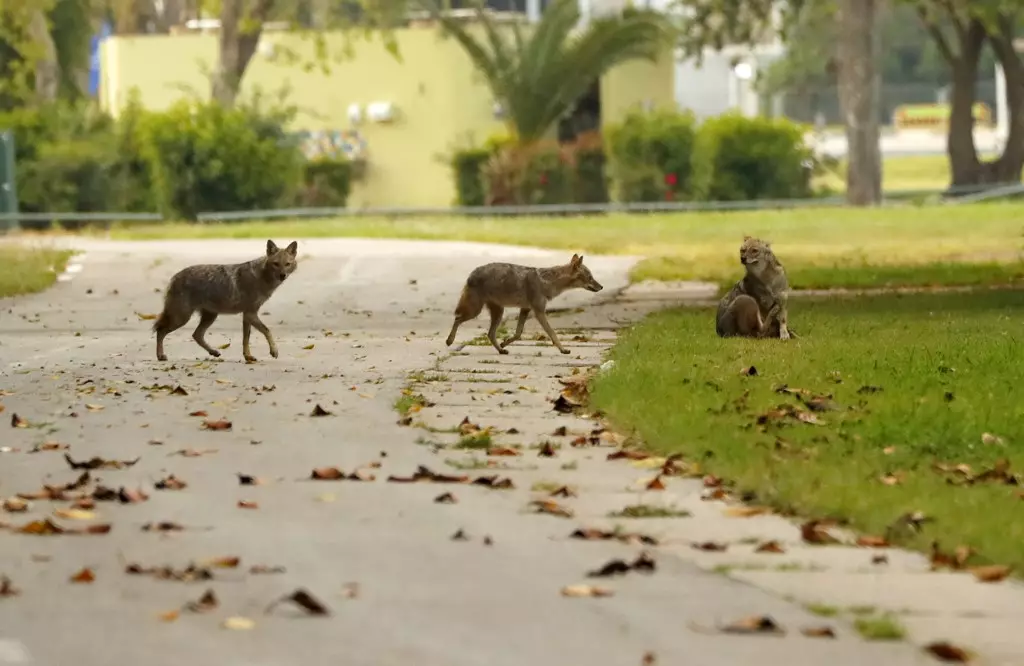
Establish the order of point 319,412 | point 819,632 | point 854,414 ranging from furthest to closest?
point 319,412
point 854,414
point 819,632

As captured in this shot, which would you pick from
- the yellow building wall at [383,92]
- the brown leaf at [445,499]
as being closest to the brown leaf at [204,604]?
the brown leaf at [445,499]

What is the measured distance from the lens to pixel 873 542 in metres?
8.37

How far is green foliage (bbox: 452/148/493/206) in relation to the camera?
1698 inches

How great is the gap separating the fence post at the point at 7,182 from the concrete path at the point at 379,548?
23127mm

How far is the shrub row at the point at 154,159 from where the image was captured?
3847 cm

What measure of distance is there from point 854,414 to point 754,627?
16.0ft

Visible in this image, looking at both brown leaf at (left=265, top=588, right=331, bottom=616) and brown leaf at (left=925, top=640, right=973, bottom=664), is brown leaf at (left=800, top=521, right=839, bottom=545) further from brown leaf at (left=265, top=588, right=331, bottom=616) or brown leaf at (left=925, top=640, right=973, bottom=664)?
brown leaf at (left=265, top=588, right=331, bottom=616)

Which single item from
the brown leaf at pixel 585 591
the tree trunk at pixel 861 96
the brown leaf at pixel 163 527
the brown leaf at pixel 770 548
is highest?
the tree trunk at pixel 861 96

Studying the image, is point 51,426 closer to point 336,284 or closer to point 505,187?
point 336,284

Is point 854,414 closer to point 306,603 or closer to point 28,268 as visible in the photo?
point 306,603

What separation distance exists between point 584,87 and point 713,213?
6978mm

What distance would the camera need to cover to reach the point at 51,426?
11.9m

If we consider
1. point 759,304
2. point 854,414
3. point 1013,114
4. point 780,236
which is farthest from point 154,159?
point 854,414

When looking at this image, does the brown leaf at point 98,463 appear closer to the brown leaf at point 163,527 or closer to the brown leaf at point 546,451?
the brown leaf at point 163,527
